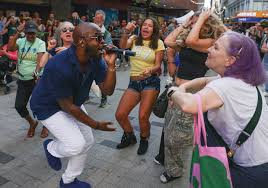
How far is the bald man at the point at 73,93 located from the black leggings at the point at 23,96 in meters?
1.66

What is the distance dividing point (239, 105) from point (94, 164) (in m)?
2.42

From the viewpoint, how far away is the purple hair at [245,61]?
1.91 m

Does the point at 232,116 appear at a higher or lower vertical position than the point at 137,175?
higher

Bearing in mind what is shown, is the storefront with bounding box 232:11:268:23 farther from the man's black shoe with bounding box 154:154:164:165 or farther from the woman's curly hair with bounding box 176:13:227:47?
the woman's curly hair with bounding box 176:13:227:47

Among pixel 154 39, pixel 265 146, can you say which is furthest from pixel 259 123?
pixel 154 39

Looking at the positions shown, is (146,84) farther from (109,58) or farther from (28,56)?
(28,56)

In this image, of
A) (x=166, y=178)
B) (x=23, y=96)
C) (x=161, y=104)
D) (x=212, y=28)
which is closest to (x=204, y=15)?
(x=212, y=28)

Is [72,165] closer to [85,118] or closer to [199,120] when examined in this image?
[85,118]

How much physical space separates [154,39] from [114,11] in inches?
782

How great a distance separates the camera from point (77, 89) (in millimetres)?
2842

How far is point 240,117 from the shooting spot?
1892mm

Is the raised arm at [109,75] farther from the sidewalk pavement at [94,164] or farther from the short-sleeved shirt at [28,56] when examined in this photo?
the short-sleeved shirt at [28,56]

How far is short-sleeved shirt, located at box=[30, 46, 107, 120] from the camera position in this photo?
2.64 meters

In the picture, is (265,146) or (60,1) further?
(60,1)
